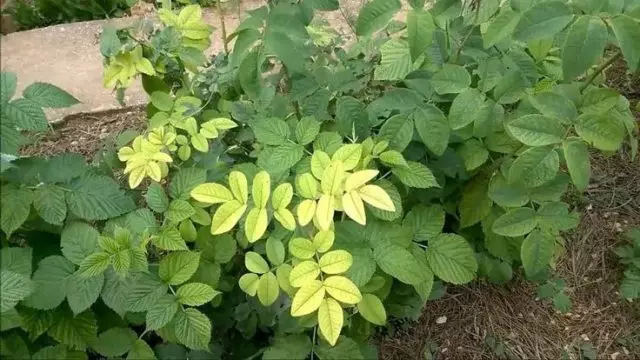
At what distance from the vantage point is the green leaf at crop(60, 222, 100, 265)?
4.90 ft

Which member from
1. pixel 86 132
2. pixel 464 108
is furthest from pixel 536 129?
pixel 86 132

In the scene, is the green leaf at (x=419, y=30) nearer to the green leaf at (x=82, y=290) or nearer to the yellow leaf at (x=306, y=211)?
the yellow leaf at (x=306, y=211)

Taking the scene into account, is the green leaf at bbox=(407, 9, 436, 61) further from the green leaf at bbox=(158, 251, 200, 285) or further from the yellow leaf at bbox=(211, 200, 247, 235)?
the green leaf at bbox=(158, 251, 200, 285)

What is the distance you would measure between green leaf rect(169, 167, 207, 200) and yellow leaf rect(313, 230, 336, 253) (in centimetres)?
43

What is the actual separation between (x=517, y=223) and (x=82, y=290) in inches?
42.3

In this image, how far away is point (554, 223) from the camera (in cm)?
168

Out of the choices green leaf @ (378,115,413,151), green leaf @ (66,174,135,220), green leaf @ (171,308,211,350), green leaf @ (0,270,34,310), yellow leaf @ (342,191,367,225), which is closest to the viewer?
yellow leaf @ (342,191,367,225)

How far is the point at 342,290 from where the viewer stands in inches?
49.9

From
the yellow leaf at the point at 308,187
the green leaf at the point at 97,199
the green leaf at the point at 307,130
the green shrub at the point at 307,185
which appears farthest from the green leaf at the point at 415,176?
the green leaf at the point at 97,199

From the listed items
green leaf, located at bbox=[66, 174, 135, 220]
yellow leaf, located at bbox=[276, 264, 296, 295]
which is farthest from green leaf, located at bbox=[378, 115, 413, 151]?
green leaf, located at bbox=[66, 174, 135, 220]

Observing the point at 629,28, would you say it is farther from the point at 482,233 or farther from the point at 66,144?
the point at 66,144

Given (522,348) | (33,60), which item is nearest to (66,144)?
(33,60)

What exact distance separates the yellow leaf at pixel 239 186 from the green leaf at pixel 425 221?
474 mm

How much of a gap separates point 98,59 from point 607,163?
91.0 inches
